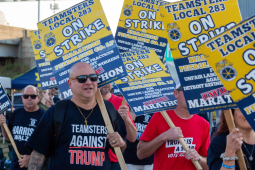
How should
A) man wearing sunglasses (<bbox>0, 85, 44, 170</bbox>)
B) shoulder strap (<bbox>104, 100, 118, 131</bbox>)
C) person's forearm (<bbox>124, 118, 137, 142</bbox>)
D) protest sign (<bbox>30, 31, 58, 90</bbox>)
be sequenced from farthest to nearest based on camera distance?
protest sign (<bbox>30, 31, 58, 90</bbox>)
man wearing sunglasses (<bbox>0, 85, 44, 170</bbox>)
person's forearm (<bbox>124, 118, 137, 142</bbox>)
shoulder strap (<bbox>104, 100, 118, 131</bbox>)

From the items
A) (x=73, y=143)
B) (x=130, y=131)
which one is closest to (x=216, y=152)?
(x=73, y=143)

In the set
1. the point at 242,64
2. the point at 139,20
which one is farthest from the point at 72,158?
the point at 139,20

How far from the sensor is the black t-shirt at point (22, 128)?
527 centimetres

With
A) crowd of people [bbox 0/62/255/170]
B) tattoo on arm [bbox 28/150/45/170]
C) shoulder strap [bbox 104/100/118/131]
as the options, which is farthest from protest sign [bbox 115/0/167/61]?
tattoo on arm [bbox 28/150/45/170]

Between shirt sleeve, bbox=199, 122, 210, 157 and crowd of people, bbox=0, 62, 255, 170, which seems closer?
crowd of people, bbox=0, 62, 255, 170

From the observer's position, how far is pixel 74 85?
10.5ft

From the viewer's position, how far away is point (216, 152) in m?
2.63

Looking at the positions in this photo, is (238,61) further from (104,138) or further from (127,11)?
(127,11)

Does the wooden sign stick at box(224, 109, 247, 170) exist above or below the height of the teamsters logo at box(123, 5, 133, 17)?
below

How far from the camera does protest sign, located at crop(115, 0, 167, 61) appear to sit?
5293 millimetres

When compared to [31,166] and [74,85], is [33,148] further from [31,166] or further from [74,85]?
[74,85]

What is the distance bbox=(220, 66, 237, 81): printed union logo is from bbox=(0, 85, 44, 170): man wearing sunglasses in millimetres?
3831

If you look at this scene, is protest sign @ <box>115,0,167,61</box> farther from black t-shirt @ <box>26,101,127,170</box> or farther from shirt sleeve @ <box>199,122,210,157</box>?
black t-shirt @ <box>26,101,127,170</box>

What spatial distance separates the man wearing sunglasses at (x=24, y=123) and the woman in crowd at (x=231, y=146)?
3.41 meters
